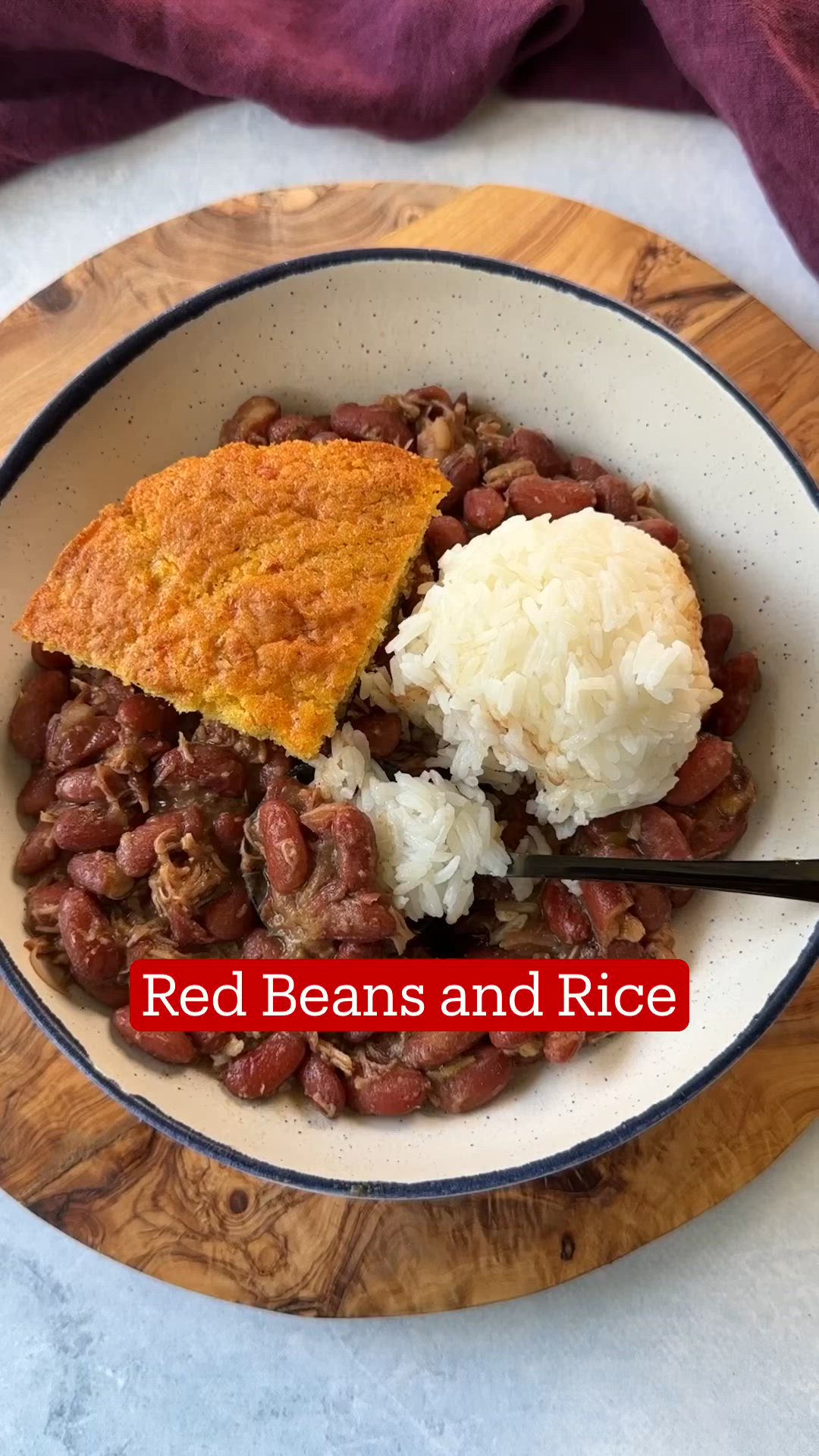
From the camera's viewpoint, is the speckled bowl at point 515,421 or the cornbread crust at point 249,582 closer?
the speckled bowl at point 515,421

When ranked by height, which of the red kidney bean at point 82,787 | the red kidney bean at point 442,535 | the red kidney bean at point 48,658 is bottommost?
the red kidney bean at point 82,787

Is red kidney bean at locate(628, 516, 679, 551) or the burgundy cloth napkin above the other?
the burgundy cloth napkin

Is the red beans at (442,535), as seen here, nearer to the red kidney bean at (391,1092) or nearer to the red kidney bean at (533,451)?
the red kidney bean at (533,451)

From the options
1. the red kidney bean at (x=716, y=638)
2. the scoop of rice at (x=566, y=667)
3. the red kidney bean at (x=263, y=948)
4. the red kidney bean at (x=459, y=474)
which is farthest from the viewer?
the red kidney bean at (x=459, y=474)

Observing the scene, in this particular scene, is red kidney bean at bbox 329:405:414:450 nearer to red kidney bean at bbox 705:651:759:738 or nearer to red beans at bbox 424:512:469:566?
red beans at bbox 424:512:469:566

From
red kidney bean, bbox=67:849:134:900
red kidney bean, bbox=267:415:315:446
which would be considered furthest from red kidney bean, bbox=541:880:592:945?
red kidney bean, bbox=267:415:315:446

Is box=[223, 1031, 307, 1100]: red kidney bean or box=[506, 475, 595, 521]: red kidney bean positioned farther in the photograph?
box=[506, 475, 595, 521]: red kidney bean


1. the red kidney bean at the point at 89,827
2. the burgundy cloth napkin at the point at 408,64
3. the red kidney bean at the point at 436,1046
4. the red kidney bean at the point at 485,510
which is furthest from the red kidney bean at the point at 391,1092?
the burgundy cloth napkin at the point at 408,64

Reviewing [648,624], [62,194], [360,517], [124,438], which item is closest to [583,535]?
[648,624]
